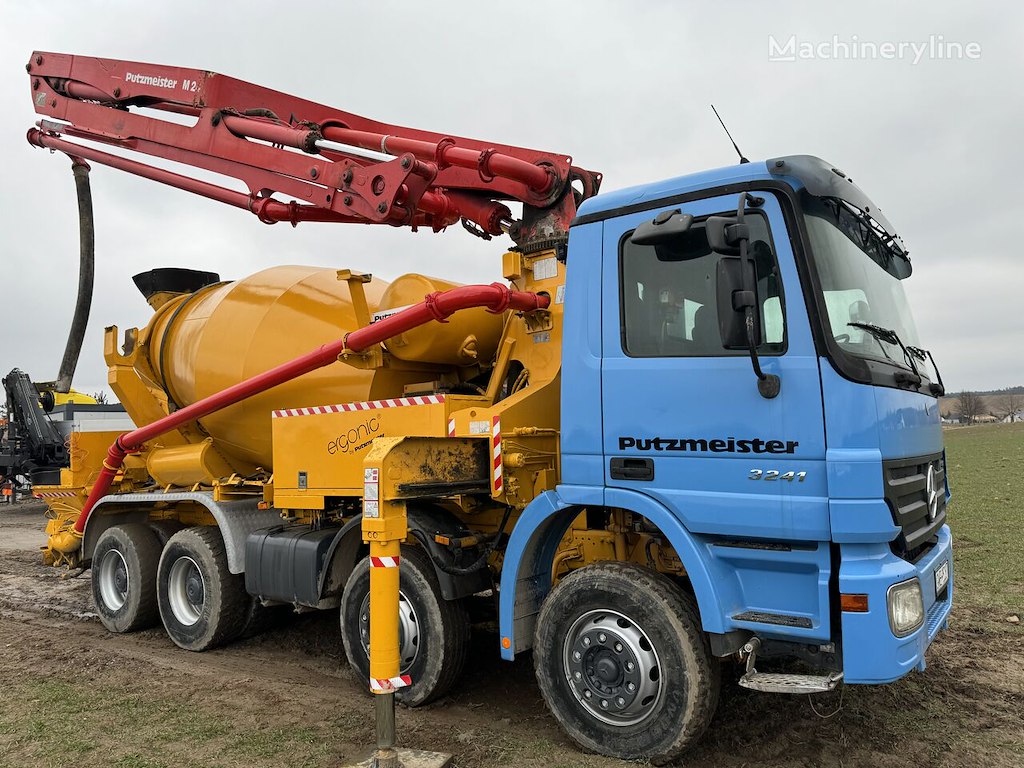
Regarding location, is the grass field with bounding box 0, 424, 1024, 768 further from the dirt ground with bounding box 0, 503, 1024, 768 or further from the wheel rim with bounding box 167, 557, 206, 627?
the wheel rim with bounding box 167, 557, 206, 627

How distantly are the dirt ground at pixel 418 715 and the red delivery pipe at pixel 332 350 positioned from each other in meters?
1.80

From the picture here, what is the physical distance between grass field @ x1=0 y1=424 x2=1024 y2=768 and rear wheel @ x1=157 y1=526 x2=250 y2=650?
20 cm

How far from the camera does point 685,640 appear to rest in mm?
3732

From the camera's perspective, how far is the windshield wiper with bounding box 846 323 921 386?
3.72 m

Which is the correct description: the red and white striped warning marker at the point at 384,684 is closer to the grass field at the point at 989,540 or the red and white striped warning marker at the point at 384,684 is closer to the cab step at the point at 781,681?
the cab step at the point at 781,681

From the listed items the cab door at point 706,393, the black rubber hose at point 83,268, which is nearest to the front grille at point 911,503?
the cab door at point 706,393

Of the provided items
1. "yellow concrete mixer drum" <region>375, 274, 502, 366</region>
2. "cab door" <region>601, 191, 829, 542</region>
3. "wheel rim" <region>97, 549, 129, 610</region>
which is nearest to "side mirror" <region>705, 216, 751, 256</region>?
"cab door" <region>601, 191, 829, 542</region>

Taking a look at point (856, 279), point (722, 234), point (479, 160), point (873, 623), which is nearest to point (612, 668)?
point (873, 623)

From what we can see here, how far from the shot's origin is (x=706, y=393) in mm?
3787

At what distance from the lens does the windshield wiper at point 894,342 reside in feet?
12.2

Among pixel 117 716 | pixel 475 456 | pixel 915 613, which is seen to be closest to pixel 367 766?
pixel 475 456

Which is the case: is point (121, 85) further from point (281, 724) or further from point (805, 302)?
point (805, 302)

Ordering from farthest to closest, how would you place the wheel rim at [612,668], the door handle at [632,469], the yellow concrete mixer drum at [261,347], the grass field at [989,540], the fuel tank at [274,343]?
the grass field at [989,540]
the yellow concrete mixer drum at [261,347]
the fuel tank at [274,343]
the door handle at [632,469]
the wheel rim at [612,668]

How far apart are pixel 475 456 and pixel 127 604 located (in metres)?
4.43
